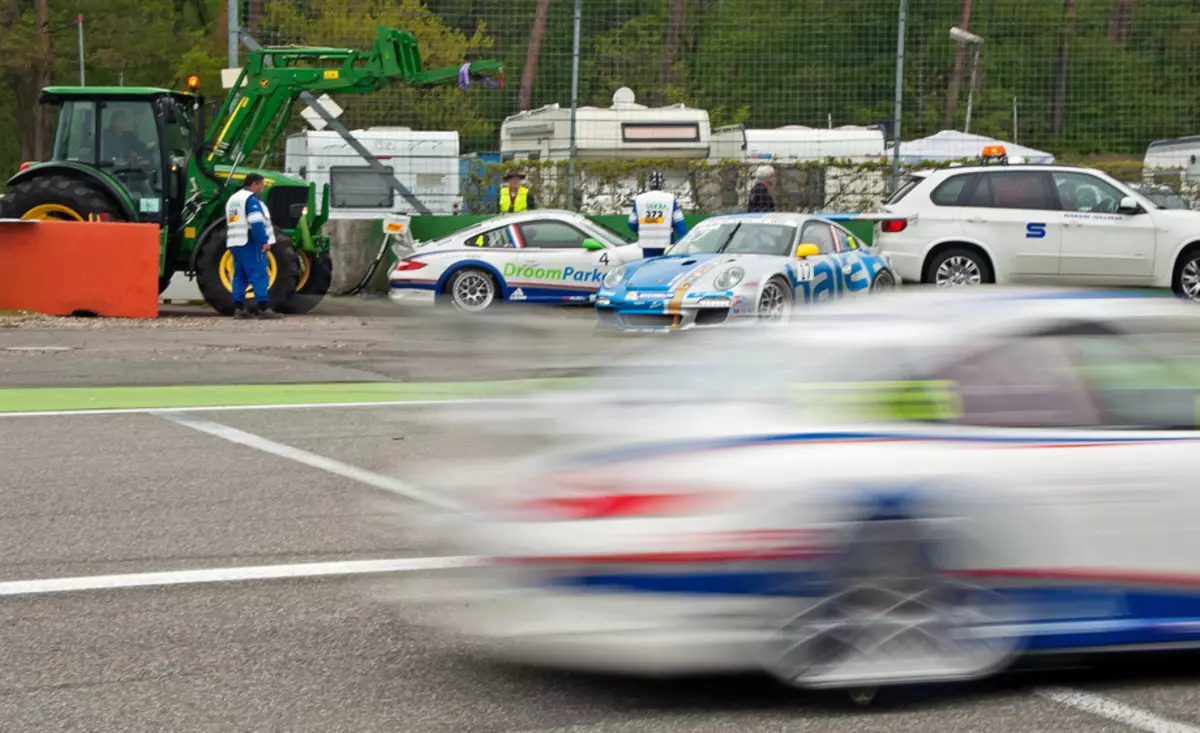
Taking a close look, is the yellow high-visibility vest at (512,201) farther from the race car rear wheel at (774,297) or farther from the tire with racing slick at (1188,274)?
the tire with racing slick at (1188,274)

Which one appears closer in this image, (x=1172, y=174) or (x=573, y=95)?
(x=573, y=95)

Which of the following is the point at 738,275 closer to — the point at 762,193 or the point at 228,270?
the point at 762,193

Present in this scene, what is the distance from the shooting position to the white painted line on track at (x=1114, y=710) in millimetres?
4543

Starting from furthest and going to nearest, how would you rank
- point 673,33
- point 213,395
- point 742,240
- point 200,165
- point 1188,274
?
point 673,33, point 200,165, point 1188,274, point 742,240, point 213,395

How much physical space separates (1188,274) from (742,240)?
18.9ft

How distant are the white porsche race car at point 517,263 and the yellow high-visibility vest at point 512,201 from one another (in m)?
1.74

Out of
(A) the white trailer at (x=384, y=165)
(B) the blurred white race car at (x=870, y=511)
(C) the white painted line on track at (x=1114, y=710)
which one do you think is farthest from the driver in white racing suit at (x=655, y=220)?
(C) the white painted line on track at (x=1114, y=710)

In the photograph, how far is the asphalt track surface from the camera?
466 cm

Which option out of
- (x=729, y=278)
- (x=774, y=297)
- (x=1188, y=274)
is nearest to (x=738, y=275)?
(x=729, y=278)

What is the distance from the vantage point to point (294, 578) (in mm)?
6402

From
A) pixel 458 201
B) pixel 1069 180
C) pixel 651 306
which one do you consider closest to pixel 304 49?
pixel 458 201

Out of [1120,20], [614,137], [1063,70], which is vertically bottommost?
[614,137]

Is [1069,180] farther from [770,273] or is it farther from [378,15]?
[378,15]

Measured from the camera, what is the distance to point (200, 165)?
19.3 m
